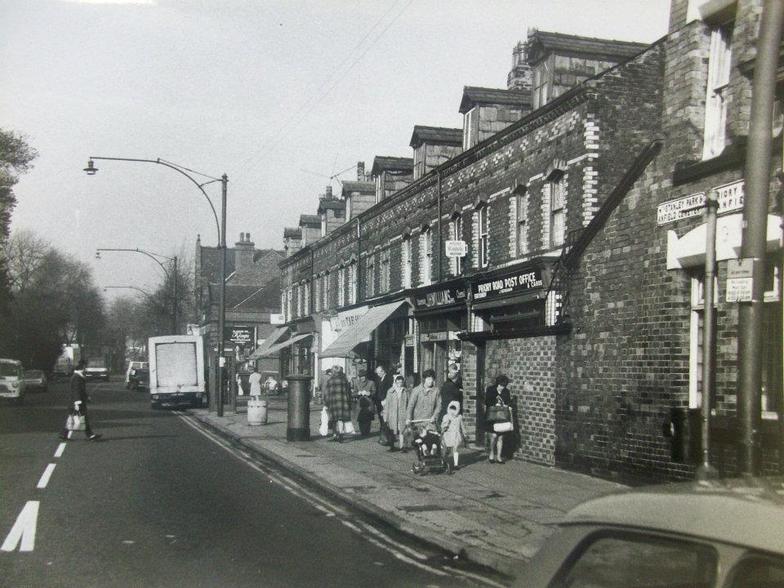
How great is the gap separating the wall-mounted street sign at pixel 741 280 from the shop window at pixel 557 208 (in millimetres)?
11138

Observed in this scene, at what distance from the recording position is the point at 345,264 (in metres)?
37.6

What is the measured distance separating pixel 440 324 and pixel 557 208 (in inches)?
303

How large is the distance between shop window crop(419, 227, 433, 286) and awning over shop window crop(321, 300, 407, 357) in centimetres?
126

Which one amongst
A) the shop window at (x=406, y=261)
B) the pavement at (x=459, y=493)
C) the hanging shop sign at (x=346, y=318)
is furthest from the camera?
the hanging shop sign at (x=346, y=318)

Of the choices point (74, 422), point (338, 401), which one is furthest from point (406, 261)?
point (74, 422)

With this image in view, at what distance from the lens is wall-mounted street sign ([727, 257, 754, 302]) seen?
22.2 ft

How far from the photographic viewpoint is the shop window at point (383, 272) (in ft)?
104

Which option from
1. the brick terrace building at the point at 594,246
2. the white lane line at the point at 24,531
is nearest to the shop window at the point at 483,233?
the brick terrace building at the point at 594,246

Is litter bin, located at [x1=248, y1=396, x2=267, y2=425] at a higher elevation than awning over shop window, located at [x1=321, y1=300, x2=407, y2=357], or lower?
lower

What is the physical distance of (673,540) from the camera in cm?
245

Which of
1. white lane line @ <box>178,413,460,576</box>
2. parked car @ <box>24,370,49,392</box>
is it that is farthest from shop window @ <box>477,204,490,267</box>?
parked car @ <box>24,370,49,392</box>

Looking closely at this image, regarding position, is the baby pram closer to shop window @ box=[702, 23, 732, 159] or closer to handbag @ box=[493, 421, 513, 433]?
handbag @ box=[493, 421, 513, 433]

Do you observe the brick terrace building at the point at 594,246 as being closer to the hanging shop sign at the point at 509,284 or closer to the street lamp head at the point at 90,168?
the hanging shop sign at the point at 509,284

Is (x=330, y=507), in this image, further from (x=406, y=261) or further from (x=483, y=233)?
(x=406, y=261)
